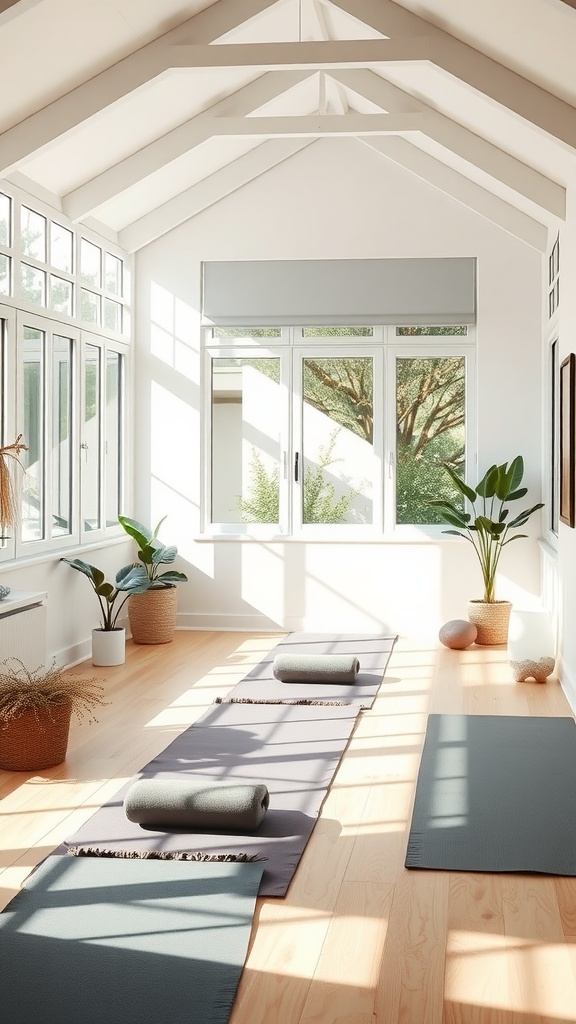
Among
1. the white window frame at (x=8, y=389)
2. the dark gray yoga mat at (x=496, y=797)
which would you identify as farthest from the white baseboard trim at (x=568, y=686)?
the white window frame at (x=8, y=389)

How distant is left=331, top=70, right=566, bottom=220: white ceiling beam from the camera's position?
650cm

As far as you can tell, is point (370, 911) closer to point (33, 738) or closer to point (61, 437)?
point (33, 738)

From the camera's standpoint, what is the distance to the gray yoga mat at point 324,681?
599 cm

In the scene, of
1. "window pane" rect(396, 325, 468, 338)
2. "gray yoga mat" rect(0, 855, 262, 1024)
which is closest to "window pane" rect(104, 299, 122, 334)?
"window pane" rect(396, 325, 468, 338)

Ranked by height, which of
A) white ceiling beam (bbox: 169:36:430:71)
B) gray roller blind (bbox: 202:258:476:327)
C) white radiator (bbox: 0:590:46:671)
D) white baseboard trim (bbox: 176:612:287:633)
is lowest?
white baseboard trim (bbox: 176:612:287:633)

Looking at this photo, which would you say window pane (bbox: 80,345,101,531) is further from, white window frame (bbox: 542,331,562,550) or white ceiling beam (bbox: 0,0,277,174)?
white window frame (bbox: 542,331,562,550)

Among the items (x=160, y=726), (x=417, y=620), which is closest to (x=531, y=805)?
(x=160, y=726)

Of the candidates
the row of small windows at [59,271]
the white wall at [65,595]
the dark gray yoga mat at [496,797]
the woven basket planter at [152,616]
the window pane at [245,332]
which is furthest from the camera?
the window pane at [245,332]

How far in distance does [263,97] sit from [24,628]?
12.8ft

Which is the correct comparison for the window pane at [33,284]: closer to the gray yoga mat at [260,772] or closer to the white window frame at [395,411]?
the gray yoga mat at [260,772]

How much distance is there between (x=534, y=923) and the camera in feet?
10.0

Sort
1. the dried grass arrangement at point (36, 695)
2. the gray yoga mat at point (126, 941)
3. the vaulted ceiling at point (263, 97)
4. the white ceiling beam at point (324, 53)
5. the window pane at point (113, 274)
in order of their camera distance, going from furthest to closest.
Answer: the window pane at point (113, 274) → the white ceiling beam at point (324, 53) → the vaulted ceiling at point (263, 97) → the dried grass arrangement at point (36, 695) → the gray yoga mat at point (126, 941)

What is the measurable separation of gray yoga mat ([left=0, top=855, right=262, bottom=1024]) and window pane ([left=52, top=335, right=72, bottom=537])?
3795 millimetres

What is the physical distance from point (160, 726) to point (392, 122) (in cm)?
403
